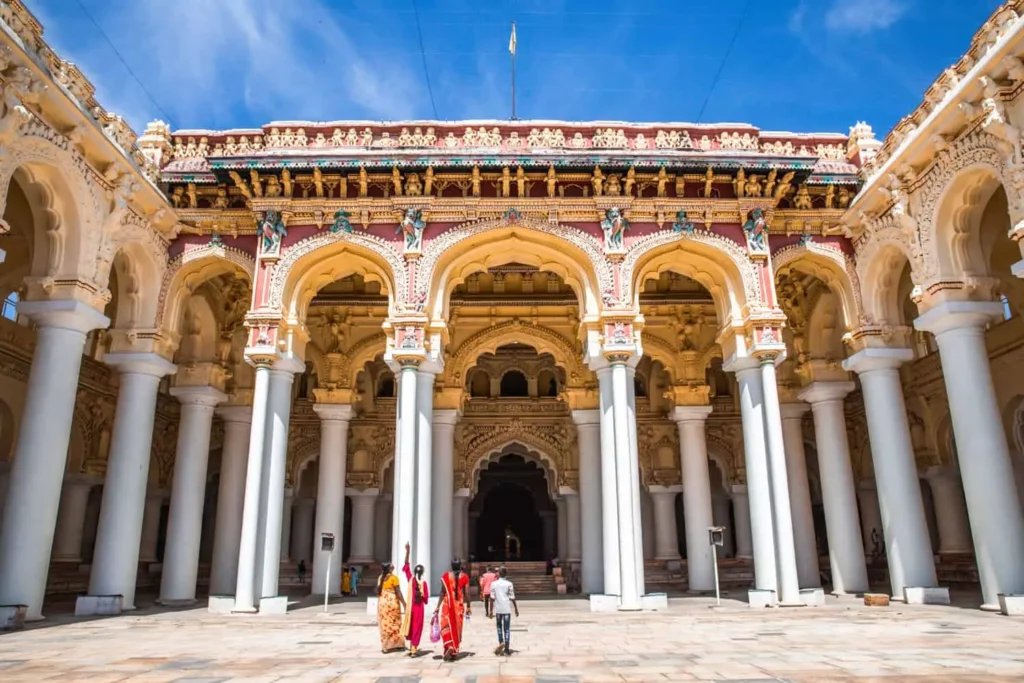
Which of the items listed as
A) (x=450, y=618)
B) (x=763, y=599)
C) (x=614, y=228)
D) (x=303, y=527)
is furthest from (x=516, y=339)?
(x=450, y=618)

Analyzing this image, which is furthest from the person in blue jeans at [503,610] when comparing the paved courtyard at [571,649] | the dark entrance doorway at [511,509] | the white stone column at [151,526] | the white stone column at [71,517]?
the dark entrance doorway at [511,509]

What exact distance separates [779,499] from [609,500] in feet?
9.25

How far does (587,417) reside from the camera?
16438mm

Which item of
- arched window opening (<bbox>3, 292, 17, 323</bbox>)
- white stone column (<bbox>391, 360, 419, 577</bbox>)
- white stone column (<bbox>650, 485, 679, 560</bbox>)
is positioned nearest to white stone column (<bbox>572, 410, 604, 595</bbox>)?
white stone column (<bbox>650, 485, 679, 560</bbox>)

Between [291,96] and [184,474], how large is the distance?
7.68 m

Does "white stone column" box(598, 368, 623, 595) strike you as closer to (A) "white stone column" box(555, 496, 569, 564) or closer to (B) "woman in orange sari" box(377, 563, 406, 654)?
(B) "woman in orange sari" box(377, 563, 406, 654)

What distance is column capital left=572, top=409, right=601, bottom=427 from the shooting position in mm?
16391

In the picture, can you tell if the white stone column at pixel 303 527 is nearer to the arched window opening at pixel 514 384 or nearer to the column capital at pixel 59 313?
the arched window opening at pixel 514 384

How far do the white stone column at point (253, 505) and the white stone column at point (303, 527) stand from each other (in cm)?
842

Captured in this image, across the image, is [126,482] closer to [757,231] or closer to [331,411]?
[331,411]

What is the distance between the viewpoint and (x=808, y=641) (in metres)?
7.72

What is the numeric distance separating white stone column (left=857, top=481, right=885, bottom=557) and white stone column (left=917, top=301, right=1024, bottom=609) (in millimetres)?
9345

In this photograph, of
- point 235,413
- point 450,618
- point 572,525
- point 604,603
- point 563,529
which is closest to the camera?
point 450,618

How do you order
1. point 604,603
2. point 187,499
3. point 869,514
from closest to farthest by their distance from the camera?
1. point 604,603
2. point 187,499
3. point 869,514
